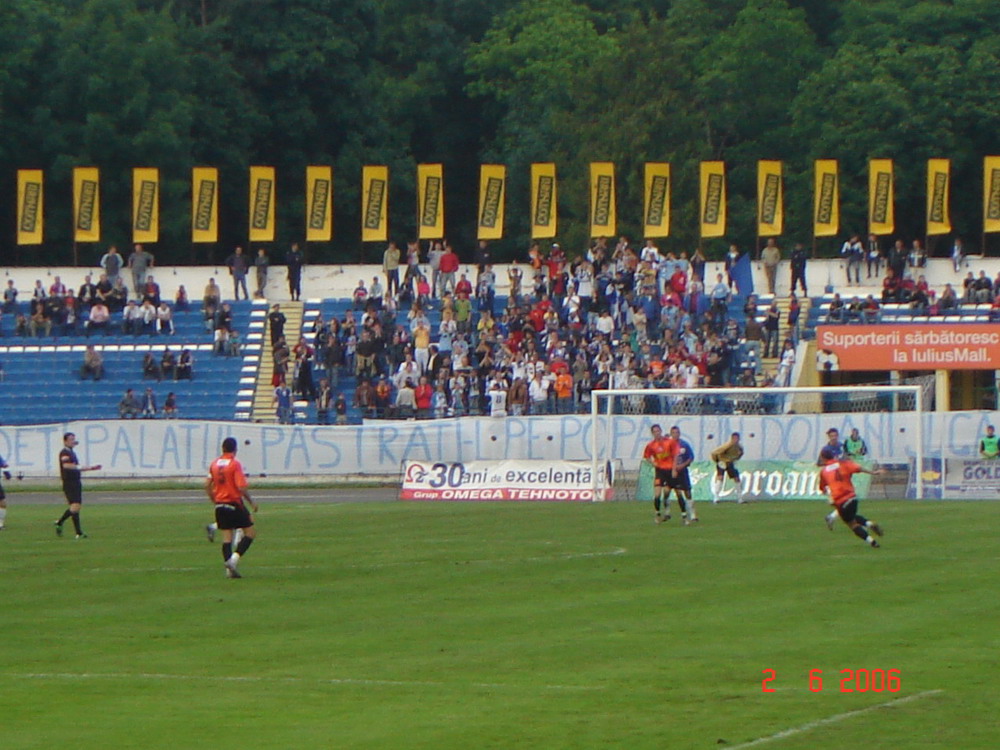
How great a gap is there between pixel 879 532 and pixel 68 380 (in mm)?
36056

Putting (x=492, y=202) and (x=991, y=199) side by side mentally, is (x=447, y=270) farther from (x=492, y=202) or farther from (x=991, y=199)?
(x=991, y=199)

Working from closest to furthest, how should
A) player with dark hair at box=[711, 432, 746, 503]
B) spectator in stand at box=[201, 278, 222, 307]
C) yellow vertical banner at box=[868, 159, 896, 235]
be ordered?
player with dark hair at box=[711, 432, 746, 503] → spectator in stand at box=[201, 278, 222, 307] → yellow vertical banner at box=[868, 159, 896, 235]

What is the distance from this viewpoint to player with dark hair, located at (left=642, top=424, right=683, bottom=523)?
115 feet

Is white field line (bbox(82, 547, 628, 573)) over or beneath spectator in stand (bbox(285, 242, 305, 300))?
beneath

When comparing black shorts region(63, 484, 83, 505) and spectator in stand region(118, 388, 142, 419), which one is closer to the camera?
black shorts region(63, 484, 83, 505)

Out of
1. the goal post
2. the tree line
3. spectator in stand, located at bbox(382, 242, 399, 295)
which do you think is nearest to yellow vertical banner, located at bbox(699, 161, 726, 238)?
spectator in stand, located at bbox(382, 242, 399, 295)

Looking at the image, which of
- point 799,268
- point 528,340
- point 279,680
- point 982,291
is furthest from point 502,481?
point 279,680

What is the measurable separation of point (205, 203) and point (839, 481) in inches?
1599

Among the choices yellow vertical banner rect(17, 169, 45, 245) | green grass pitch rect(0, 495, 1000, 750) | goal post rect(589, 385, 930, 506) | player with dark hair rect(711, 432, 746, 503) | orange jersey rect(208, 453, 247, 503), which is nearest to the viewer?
green grass pitch rect(0, 495, 1000, 750)

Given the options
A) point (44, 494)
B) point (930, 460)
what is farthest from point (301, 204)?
point (930, 460)

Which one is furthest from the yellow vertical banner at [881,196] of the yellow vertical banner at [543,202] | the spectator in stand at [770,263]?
the yellow vertical banner at [543,202]

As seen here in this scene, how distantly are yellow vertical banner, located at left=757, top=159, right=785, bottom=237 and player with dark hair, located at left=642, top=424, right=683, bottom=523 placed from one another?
28.9 meters

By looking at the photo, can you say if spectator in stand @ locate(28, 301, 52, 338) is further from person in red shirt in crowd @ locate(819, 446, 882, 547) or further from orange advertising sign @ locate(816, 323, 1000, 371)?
person in red shirt in crowd @ locate(819, 446, 882, 547)

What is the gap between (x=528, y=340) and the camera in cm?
5675
